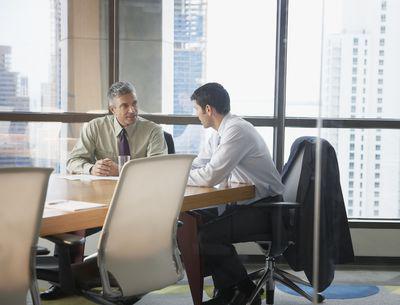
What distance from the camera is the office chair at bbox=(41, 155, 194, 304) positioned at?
2.25 meters

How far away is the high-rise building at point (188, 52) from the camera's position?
4281mm

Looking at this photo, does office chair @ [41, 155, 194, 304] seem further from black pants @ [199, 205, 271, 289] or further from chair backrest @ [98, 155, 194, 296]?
black pants @ [199, 205, 271, 289]

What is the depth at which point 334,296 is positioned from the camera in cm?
338

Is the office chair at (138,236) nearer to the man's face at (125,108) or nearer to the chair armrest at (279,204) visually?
the chair armrest at (279,204)

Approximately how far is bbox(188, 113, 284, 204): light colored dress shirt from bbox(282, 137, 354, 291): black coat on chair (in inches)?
7.5

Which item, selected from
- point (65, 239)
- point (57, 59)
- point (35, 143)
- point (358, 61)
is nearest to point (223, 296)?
point (65, 239)

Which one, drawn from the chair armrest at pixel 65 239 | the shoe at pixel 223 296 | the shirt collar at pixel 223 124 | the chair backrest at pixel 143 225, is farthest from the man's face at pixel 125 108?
the chair armrest at pixel 65 239

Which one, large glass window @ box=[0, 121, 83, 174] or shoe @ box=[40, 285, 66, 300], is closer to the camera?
shoe @ box=[40, 285, 66, 300]

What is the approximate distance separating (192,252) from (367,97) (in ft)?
4.32

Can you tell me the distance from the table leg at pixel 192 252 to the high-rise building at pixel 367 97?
2.87ft

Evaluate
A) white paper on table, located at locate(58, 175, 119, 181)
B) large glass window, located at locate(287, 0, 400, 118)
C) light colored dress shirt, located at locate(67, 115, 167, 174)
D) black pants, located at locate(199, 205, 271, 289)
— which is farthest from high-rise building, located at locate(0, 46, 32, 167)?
large glass window, located at locate(287, 0, 400, 118)

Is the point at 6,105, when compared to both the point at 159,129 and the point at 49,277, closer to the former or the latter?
the point at 159,129

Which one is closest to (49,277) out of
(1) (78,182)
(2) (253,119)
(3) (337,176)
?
(1) (78,182)

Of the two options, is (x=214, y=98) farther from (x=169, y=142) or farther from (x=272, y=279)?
(x=272, y=279)
